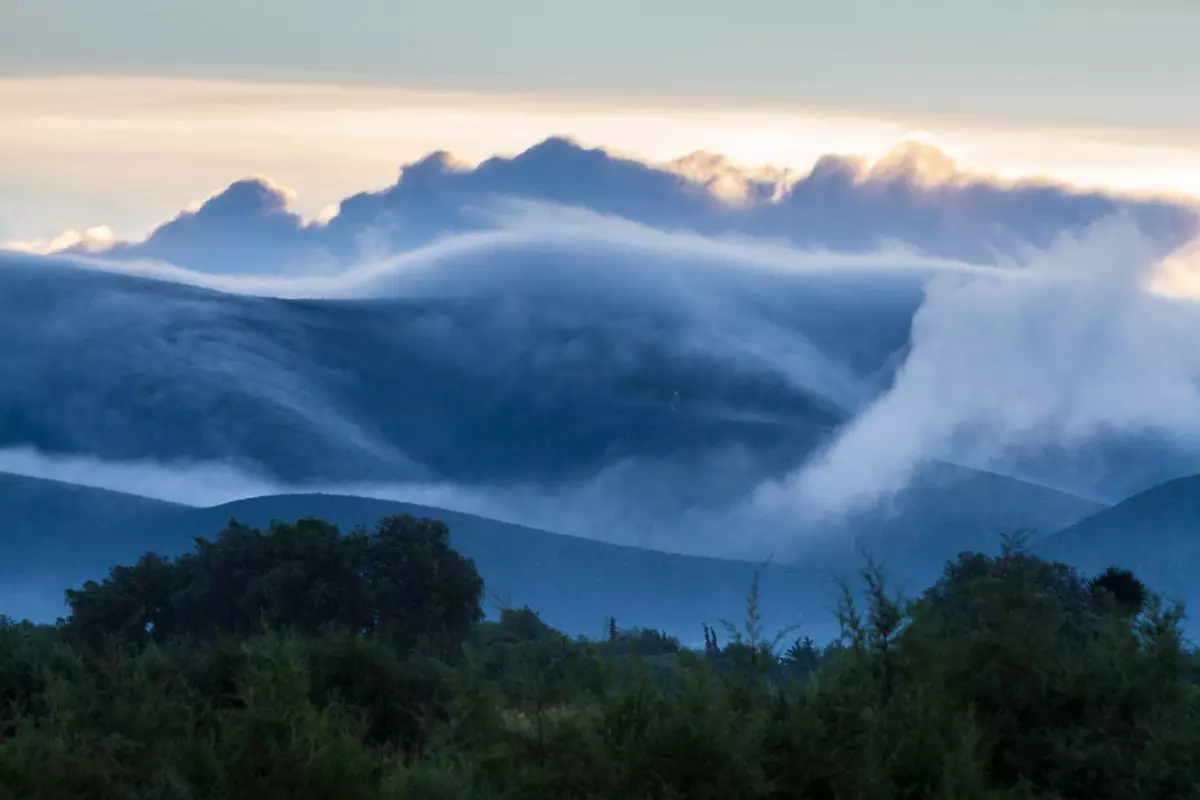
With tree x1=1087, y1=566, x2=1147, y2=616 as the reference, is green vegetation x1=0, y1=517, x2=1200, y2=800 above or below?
below

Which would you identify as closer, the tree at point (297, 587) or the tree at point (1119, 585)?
the tree at point (1119, 585)

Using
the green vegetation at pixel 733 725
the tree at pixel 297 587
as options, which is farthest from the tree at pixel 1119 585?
the green vegetation at pixel 733 725

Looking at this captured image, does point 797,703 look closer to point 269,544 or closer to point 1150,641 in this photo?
point 1150,641

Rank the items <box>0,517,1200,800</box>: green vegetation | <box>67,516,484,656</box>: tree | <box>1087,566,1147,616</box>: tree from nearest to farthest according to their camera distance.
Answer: <box>0,517,1200,800</box>: green vegetation < <box>1087,566,1147,616</box>: tree < <box>67,516,484,656</box>: tree

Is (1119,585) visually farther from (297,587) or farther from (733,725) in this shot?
(733,725)

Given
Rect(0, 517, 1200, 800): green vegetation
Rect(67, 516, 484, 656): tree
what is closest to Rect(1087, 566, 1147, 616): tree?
Answer: Rect(67, 516, 484, 656): tree

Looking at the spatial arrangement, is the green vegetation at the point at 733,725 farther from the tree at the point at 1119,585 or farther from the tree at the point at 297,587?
the tree at the point at 297,587

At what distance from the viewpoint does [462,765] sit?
57.3ft

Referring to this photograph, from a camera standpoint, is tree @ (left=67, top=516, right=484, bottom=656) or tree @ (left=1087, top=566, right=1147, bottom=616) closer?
tree @ (left=1087, top=566, right=1147, bottom=616)

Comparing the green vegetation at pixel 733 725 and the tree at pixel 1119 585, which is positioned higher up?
the tree at pixel 1119 585

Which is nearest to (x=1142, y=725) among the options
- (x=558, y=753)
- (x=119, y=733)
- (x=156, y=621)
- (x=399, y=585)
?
(x=558, y=753)

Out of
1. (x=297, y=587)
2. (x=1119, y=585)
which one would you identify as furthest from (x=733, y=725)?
(x=297, y=587)

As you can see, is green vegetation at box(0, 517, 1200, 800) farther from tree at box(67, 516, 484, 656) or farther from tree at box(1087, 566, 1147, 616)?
tree at box(67, 516, 484, 656)

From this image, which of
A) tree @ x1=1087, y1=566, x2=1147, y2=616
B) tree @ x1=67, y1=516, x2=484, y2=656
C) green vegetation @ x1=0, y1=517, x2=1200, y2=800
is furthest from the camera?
tree @ x1=67, y1=516, x2=484, y2=656
